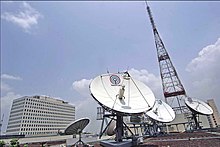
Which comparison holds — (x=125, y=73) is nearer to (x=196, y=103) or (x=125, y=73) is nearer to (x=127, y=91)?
(x=127, y=91)

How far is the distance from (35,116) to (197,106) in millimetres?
123773

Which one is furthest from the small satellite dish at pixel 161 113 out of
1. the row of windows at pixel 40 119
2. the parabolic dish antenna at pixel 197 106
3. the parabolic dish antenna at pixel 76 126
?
the row of windows at pixel 40 119

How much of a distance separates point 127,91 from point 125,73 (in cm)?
446

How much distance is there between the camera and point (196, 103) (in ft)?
182

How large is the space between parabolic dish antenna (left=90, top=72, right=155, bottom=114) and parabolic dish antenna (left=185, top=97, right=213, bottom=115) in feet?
97.2

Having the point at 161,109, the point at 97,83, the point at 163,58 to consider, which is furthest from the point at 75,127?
the point at 163,58

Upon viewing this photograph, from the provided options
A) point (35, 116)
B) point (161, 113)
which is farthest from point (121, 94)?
point (35, 116)

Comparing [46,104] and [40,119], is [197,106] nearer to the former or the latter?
[40,119]

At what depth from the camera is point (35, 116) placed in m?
139

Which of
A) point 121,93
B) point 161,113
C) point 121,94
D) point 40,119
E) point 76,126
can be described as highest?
point 40,119

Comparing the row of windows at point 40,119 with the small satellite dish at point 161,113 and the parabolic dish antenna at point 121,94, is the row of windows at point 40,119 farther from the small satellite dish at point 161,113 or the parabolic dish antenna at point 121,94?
the parabolic dish antenna at point 121,94

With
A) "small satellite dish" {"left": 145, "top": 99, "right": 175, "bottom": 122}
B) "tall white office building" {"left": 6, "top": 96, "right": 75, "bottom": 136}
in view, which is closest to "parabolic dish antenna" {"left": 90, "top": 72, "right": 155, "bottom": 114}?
"small satellite dish" {"left": 145, "top": 99, "right": 175, "bottom": 122}

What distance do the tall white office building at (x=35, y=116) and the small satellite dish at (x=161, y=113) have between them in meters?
96.1

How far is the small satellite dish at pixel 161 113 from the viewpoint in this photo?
4772 centimetres
